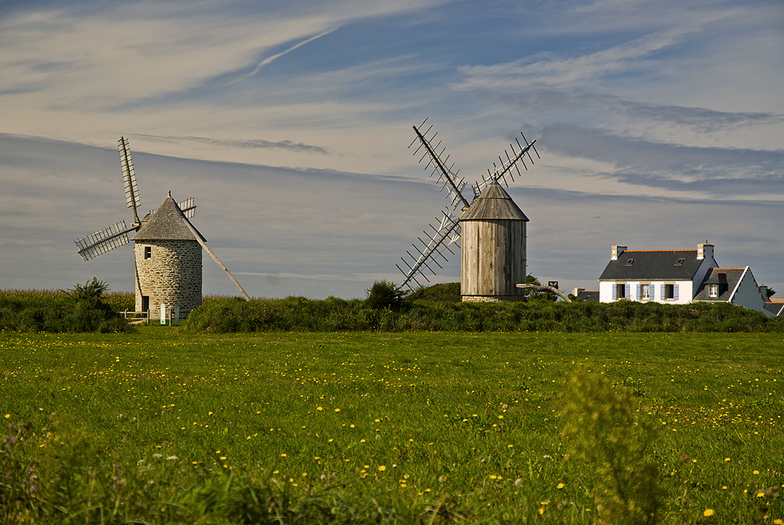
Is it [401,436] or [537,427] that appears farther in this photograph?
[537,427]

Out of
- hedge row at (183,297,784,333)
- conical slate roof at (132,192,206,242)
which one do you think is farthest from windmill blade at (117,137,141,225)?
hedge row at (183,297,784,333)

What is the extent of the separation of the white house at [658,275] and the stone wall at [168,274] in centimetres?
3302

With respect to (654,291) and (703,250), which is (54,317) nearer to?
(654,291)

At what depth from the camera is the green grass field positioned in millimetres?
3607

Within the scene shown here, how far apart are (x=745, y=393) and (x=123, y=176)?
46835mm

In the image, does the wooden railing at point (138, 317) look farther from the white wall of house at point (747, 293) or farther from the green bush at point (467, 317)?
the white wall of house at point (747, 293)

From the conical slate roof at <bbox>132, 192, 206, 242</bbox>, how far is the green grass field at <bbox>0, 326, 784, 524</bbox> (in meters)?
25.9

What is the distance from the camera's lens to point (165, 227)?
44.6 metres

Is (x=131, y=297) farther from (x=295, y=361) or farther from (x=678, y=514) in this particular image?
(x=678, y=514)

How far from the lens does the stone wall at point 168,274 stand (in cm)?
4356

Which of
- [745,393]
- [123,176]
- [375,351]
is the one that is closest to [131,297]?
[123,176]

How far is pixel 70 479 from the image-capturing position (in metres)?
3.71

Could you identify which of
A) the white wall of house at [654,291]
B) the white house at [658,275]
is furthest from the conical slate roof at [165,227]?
the white house at [658,275]

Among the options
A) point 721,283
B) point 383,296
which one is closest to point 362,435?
point 383,296
